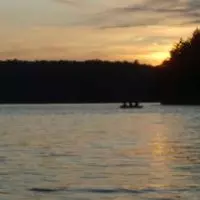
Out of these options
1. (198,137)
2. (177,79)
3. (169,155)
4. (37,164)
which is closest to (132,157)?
(169,155)

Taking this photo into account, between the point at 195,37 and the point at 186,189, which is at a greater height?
the point at 195,37

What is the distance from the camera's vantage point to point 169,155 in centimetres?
3497

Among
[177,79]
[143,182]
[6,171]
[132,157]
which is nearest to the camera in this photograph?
[143,182]

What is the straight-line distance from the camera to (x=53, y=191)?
22.4 m

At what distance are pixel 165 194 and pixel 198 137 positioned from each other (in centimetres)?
2706

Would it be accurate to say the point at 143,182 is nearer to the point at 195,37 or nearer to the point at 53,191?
the point at 53,191

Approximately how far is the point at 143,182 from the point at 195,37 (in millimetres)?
135718

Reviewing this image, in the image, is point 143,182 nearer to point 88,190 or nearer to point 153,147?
point 88,190

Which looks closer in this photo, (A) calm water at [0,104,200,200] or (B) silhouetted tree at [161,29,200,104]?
(A) calm water at [0,104,200,200]

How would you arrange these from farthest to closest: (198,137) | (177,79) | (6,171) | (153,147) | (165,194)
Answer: (177,79), (198,137), (153,147), (6,171), (165,194)

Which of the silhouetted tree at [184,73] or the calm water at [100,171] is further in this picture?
the silhouetted tree at [184,73]

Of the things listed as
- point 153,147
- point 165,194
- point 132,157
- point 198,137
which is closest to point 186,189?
point 165,194

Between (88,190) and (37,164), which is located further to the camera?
(37,164)

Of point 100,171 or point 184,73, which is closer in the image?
point 100,171
